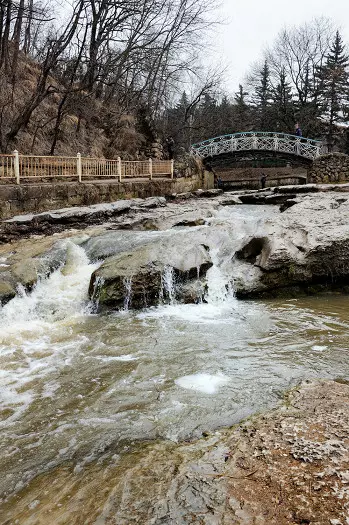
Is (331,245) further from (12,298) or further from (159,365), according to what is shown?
(12,298)

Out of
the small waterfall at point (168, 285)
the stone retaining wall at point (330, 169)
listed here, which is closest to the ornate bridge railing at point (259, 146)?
the stone retaining wall at point (330, 169)

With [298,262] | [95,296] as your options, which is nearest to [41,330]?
[95,296]

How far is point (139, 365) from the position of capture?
4.41 meters

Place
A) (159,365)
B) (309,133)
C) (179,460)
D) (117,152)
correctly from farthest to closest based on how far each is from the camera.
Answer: (309,133) → (117,152) → (159,365) → (179,460)

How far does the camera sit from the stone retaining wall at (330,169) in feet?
75.8

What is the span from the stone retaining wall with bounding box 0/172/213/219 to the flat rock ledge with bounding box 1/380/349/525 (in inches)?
384

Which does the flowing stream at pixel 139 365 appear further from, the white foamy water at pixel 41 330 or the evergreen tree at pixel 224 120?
the evergreen tree at pixel 224 120

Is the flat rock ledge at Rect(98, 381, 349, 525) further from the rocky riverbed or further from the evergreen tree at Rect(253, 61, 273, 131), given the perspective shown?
the evergreen tree at Rect(253, 61, 273, 131)

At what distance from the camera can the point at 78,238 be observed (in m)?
9.51

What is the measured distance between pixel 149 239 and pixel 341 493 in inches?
300

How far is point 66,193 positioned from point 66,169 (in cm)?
137

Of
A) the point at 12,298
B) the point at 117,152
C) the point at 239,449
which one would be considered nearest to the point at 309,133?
the point at 117,152

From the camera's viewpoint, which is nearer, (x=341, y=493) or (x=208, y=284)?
(x=341, y=493)

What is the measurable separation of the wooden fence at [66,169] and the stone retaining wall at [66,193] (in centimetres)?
53
